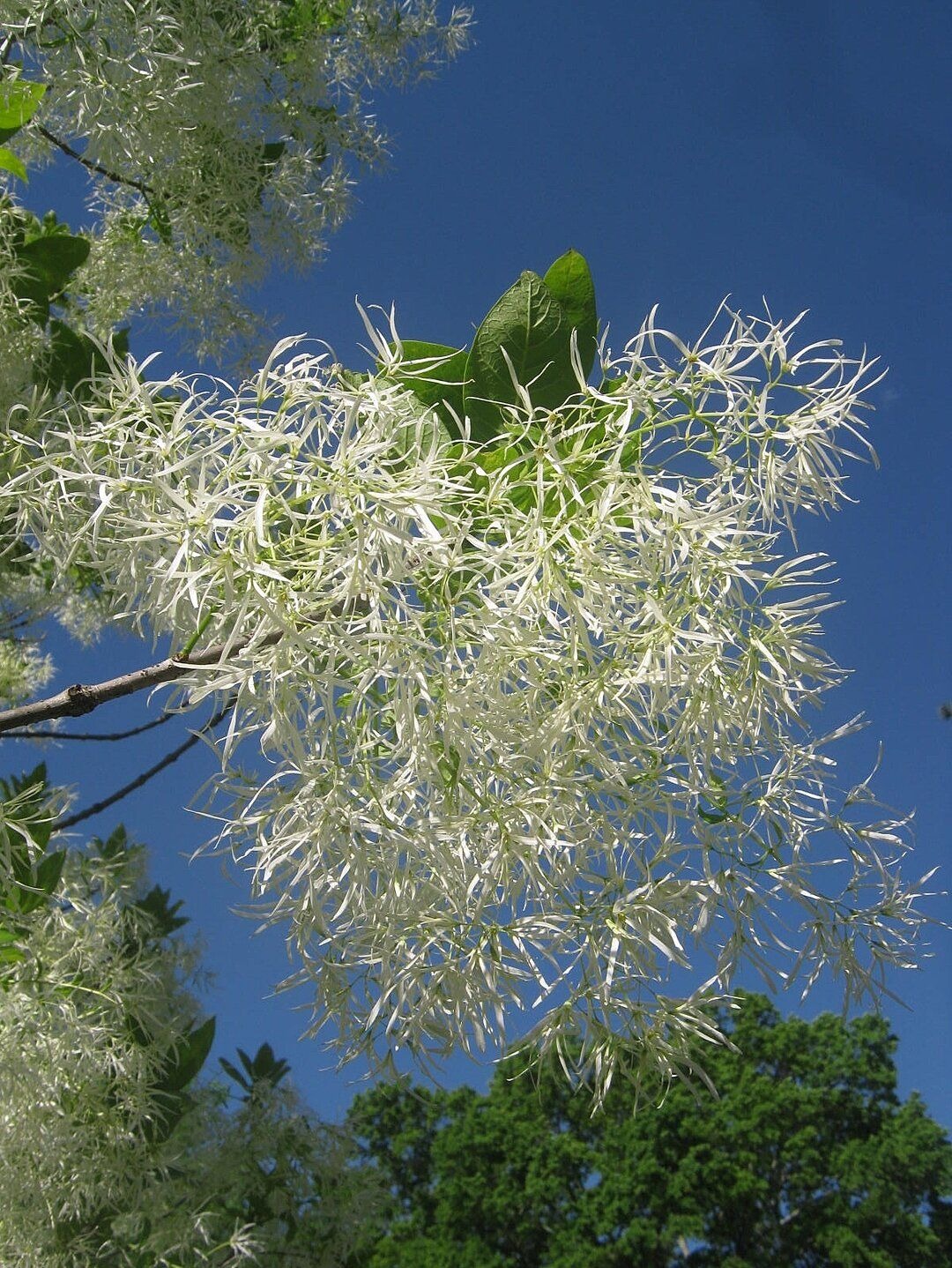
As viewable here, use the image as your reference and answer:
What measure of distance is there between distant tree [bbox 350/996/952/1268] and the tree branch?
11.5m

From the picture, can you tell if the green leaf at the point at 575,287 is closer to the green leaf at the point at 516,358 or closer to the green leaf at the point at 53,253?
the green leaf at the point at 516,358

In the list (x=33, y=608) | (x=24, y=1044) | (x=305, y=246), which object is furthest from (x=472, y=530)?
(x=305, y=246)

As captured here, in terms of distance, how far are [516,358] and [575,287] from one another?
0.09m

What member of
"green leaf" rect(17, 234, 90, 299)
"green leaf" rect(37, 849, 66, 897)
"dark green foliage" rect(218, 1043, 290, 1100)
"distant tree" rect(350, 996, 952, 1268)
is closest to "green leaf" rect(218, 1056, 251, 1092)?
"dark green foliage" rect(218, 1043, 290, 1100)

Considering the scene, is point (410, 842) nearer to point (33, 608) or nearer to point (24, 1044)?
point (24, 1044)

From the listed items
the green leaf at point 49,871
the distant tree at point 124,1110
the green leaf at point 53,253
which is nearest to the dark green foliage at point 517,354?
the distant tree at point 124,1110

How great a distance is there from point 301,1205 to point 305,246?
8.20 feet

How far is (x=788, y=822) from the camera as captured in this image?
0.90 meters

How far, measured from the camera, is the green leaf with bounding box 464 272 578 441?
0.93 m

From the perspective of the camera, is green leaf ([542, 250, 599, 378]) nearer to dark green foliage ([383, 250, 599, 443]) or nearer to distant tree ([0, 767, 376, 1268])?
dark green foliage ([383, 250, 599, 443])

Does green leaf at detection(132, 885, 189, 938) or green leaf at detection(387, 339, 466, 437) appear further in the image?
green leaf at detection(132, 885, 189, 938)

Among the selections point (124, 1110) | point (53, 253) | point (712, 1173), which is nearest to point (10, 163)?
point (53, 253)

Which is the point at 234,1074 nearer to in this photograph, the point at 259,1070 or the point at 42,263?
the point at 259,1070

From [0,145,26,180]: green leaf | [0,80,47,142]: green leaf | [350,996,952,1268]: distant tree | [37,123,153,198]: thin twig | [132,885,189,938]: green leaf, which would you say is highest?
[350,996,952,1268]: distant tree
